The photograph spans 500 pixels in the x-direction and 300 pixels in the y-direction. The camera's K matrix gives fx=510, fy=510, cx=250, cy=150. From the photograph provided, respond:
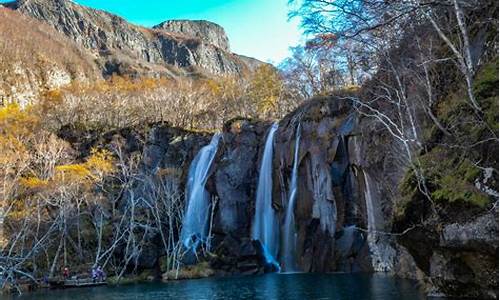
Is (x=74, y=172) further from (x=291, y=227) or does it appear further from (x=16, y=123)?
(x=16, y=123)

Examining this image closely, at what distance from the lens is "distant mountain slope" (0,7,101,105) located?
103 meters

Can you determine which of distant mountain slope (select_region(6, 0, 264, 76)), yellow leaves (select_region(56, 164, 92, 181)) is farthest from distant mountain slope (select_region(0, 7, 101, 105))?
yellow leaves (select_region(56, 164, 92, 181))

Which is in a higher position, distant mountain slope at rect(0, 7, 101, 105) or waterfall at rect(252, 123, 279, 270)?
distant mountain slope at rect(0, 7, 101, 105)

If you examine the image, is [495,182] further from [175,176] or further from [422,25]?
[175,176]

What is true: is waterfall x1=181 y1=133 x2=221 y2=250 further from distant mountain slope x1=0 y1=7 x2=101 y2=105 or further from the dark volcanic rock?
distant mountain slope x1=0 y1=7 x2=101 y2=105

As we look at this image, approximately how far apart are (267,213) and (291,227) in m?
3.38

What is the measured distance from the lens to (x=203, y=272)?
38.0m

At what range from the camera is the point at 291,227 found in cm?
3872

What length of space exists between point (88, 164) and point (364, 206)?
989 inches

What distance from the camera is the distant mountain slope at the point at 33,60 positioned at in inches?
4060

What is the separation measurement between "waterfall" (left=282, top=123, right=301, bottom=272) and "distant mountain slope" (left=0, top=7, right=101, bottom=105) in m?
75.7

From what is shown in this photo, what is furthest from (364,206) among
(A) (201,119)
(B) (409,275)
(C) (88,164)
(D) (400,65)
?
(A) (201,119)

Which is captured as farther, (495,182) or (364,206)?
(364,206)

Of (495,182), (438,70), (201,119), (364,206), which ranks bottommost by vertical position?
(495,182)
